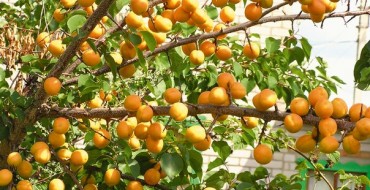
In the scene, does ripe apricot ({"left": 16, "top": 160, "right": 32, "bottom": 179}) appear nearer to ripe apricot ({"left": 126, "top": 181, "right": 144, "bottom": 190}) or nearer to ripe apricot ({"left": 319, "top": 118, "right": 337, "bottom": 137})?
ripe apricot ({"left": 126, "top": 181, "right": 144, "bottom": 190})

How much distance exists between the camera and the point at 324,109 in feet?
4.54

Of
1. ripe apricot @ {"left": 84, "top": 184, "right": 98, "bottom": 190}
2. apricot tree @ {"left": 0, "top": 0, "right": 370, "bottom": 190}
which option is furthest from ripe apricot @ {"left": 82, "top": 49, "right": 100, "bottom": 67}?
ripe apricot @ {"left": 84, "top": 184, "right": 98, "bottom": 190}

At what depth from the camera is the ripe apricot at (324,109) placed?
138 cm

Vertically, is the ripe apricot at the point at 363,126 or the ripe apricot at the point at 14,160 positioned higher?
the ripe apricot at the point at 363,126

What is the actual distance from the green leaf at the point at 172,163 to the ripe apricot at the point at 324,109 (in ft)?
1.62

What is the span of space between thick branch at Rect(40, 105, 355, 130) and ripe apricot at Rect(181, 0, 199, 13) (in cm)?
27

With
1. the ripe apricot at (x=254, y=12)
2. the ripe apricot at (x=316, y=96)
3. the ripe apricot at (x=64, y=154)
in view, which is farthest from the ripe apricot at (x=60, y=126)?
the ripe apricot at (x=316, y=96)

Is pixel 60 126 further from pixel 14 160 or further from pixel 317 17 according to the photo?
pixel 317 17

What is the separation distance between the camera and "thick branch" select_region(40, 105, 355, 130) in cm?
146

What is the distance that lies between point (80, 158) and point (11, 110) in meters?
0.32

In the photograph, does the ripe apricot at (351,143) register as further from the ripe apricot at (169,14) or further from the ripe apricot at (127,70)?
the ripe apricot at (127,70)

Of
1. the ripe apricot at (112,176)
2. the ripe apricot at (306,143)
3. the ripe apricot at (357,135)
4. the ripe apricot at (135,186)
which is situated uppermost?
the ripe apricot at (357,135)

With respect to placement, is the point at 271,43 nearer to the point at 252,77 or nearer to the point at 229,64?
the point at 252,77

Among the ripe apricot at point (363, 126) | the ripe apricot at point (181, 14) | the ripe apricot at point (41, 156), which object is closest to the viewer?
the ripe apricot at point (363, 126)
